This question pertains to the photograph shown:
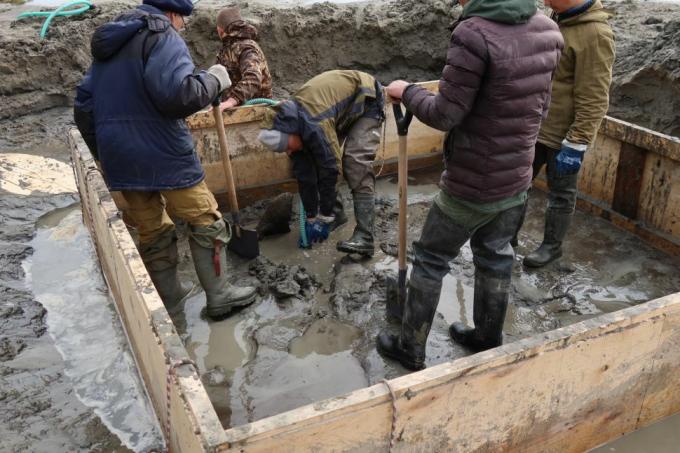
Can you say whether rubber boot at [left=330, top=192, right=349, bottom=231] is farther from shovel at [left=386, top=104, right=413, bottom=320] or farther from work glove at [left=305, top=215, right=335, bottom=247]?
shovel at [left=386, top=104, right=413, bottom=320]

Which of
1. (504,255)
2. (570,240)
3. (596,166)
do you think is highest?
(504,255)

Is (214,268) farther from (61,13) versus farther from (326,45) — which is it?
(61,13)

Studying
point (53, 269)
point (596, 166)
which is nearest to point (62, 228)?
point (53, 269)

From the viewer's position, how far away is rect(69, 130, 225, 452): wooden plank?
76.4 inches

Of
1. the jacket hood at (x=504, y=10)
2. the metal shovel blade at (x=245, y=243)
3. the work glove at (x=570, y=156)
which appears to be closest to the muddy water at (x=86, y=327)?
the metal shovel blade at (x=245, y=243)

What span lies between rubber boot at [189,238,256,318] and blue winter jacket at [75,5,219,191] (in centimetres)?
48

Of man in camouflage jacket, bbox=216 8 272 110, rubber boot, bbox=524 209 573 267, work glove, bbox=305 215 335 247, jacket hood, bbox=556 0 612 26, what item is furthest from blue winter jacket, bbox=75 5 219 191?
rubber boot, bbox=524 209 573 267

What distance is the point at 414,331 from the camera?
3230mm

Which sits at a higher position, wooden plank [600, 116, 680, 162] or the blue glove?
wooden plank [600, 116, 680, 162]

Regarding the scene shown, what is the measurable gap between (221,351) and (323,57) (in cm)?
566

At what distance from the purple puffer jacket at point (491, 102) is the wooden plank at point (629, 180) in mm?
2230

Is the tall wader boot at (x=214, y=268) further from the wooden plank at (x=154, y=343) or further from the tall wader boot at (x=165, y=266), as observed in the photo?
the wooden plank at (x=154, y=343)

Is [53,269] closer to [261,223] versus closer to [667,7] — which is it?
[261,223]

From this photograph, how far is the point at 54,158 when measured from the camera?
6195mm
